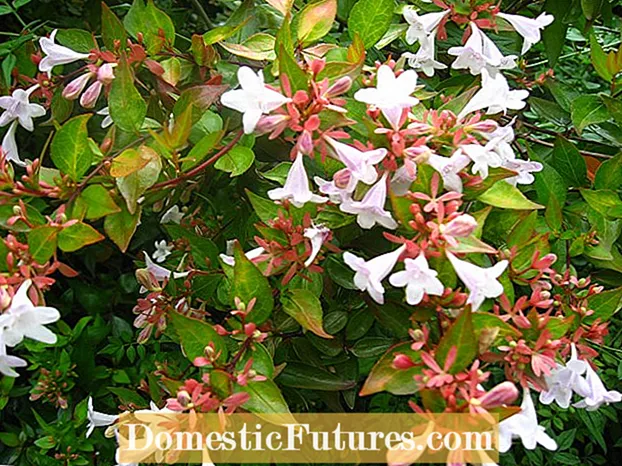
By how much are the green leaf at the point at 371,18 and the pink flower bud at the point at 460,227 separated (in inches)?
20.4

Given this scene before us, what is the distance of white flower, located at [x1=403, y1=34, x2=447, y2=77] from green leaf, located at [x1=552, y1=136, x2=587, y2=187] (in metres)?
0.31

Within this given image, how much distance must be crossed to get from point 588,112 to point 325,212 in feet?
2.37

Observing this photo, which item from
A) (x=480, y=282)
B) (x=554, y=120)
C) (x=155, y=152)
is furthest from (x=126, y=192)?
(x=554, y=120)

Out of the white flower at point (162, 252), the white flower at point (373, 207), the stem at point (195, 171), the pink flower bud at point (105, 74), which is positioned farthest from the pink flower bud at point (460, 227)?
the white flower at point (162, 252)

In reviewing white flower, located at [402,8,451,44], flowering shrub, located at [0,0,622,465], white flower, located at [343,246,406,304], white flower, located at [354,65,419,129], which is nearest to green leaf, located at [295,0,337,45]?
flowering shrub, located at [0,0,622,465]

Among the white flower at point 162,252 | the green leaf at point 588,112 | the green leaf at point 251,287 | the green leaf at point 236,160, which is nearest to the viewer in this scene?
the green leaf at point 251,287

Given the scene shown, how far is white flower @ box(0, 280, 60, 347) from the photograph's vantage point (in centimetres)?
100

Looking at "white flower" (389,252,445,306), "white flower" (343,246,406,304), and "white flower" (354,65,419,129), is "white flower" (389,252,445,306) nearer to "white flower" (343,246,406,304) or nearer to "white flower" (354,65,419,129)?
"white flower" (343,246,406,304)

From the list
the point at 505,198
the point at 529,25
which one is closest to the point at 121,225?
the point at 505,198

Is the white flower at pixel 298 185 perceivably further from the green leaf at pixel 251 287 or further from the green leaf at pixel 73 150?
the green leaf at pixel 73 150

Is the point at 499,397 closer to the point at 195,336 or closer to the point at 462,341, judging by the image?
the point at 462,341

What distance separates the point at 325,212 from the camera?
Result: 1.22 meters

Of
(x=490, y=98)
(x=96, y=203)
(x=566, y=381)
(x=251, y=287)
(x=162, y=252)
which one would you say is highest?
(x=490, y=98)

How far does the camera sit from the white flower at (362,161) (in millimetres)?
1061
